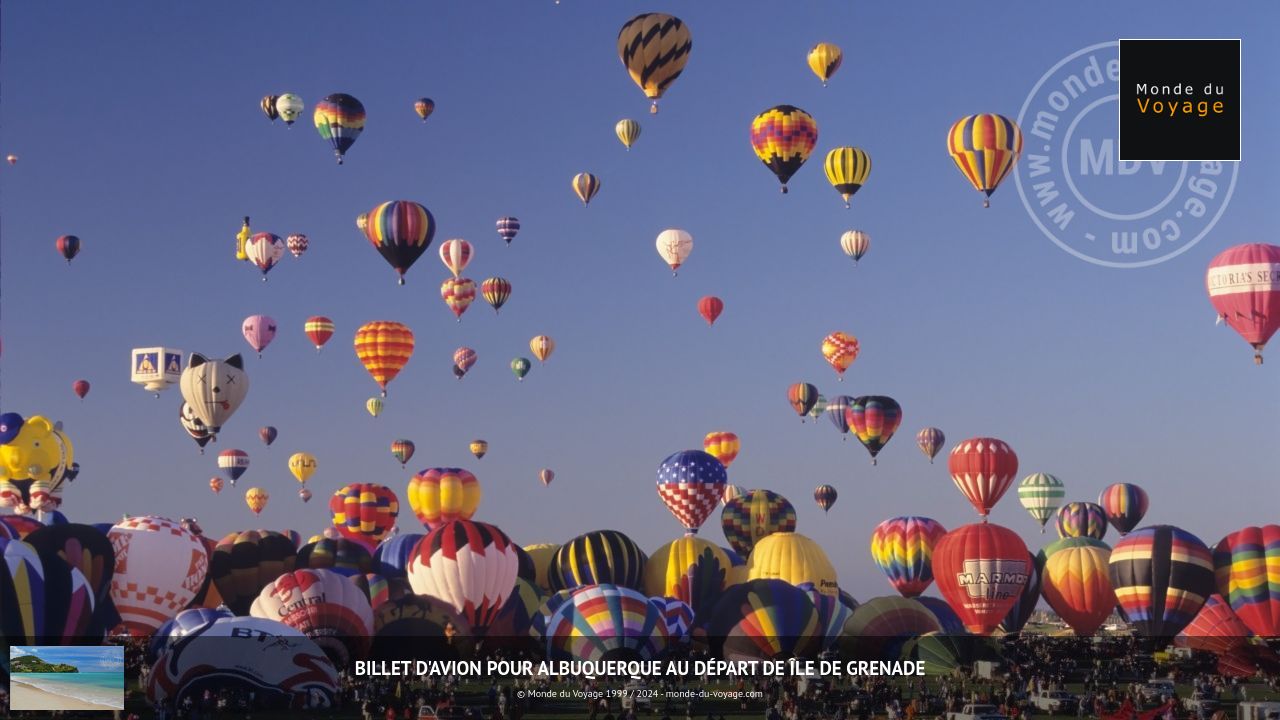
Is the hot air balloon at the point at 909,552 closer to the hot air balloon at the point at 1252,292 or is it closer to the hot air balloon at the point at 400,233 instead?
the hot air balloon at the point at 1252,292

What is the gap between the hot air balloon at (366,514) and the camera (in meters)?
54.2

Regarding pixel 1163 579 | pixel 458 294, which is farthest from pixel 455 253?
pixel 1163 579

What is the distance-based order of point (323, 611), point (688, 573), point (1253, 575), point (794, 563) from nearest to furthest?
point (323, 611) < point (1253, 575) < point (688, 573) < point (794, 563)

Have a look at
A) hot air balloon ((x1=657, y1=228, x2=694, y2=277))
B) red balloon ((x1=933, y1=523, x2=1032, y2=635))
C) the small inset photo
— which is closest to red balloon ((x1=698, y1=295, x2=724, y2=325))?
hot air balloon ((x1=657, y1=228, x2=694, y2=277))

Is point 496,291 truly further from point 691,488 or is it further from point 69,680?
point 69,680

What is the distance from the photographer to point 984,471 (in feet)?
173

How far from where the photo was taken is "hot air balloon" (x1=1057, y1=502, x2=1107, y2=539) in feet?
206

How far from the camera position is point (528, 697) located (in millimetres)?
33312

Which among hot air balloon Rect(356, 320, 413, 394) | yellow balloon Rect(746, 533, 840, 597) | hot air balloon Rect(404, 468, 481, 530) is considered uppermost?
hot air balloon Rect(356, 320, 413, 394)

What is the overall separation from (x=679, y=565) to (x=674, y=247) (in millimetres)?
16243

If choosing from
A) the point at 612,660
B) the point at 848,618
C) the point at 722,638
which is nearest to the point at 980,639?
the point at 848,618

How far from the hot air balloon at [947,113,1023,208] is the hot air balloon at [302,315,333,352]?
25.9 m

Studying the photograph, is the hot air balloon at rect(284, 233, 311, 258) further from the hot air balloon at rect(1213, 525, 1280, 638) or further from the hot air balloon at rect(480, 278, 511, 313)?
the hot air balloon at rect(1213, 525, 1280, 638)

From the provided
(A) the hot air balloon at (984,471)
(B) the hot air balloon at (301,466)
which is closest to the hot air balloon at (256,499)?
(B) the hot air balloon at (301,466)
